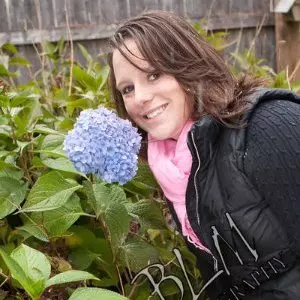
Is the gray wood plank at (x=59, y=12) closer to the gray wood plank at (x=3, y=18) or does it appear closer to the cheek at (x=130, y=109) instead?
the gray wood plank at (x=3, y=18)

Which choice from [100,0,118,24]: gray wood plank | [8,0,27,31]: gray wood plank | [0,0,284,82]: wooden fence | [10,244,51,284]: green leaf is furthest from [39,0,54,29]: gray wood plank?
[10,244,51,284]: green leaf

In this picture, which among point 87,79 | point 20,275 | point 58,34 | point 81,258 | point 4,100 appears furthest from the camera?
point 58,34

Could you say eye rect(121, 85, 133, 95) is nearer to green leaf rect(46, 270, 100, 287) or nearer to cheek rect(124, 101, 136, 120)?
cheek rect(124, 101, 136, 120)

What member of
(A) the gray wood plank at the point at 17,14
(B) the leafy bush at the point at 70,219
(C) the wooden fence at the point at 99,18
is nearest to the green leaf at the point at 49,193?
(B) the leafy bush at the point at 70,219

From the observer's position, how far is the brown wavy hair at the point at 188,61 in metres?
1.42

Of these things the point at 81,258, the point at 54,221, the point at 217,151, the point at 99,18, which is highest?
the point at 99,18

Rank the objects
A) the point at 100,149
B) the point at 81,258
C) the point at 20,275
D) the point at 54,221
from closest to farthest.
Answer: the point at 20,275 → the point at 100,149 → the point at 54,221 → the point at 81,258

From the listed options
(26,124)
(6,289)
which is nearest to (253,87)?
(26,124)

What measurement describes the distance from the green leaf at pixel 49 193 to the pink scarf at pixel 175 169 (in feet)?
0.73

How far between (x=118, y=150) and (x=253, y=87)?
45 cm

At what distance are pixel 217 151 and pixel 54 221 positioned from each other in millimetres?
374

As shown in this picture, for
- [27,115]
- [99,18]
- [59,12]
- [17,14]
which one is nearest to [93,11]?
[99,18]

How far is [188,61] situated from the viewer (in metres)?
1.46

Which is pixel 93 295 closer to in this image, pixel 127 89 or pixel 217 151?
pixel 217 151
